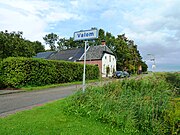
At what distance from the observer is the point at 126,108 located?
20.8ft

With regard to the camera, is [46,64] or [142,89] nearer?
[142,89]

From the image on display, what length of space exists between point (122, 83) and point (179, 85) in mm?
3989

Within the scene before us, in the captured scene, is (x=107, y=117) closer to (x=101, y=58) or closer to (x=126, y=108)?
(x=126, y=108)

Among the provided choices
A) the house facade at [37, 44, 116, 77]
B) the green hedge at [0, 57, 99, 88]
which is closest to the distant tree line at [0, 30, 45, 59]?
the green hedge at [0, 57, 99, 88]

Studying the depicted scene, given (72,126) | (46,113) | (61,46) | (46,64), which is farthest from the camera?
(61,46)

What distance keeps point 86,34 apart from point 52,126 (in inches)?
159

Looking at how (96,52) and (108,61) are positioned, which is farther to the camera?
(108,61)

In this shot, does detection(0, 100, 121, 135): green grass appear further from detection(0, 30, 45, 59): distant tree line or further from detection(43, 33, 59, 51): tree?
detection(43, 33, 59, 51): tree

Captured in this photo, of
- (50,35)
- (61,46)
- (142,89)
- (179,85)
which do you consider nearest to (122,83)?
(142,89)

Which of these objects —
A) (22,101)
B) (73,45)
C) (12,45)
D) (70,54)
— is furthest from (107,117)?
(73,45)

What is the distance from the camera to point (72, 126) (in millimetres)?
5797

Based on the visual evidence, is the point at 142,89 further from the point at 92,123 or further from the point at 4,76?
the point at 4,76

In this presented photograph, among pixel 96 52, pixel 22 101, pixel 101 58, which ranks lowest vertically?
pixel 22 101

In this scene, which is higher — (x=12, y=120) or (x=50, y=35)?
(x=50, y=35)
